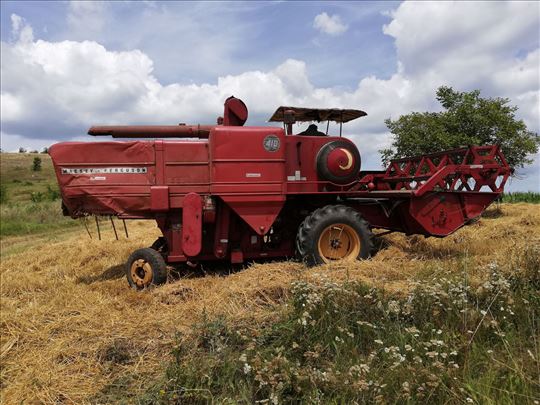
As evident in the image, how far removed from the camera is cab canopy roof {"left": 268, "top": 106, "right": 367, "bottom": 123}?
661 centimetres

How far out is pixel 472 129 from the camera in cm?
1408

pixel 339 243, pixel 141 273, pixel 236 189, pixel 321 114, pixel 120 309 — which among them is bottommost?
pixel 120 309

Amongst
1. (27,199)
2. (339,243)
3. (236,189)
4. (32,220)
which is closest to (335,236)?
(339,243)

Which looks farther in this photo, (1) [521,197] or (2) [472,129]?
(1) [521,197]

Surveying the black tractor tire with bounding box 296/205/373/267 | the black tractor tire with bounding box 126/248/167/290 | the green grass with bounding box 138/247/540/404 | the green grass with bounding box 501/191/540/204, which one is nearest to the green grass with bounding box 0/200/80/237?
the black tractor tire with bounding box 126/248/167/290

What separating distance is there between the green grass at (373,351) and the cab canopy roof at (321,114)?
3292mm

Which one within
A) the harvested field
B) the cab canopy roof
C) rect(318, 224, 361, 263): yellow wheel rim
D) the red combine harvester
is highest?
the cab canopy roof

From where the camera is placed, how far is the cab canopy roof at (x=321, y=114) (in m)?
6.61

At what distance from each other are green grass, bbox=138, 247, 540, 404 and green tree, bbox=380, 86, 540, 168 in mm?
10486

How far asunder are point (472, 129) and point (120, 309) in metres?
12.7

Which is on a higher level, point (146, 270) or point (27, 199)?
point (27, 199)

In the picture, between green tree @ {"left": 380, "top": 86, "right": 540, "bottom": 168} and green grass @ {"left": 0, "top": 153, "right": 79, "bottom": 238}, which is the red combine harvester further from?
green grass @ {"left": 0, "top": 153, "right": 79, "bottom": 238}

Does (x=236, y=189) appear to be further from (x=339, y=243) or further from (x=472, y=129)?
(x=472, y=129)

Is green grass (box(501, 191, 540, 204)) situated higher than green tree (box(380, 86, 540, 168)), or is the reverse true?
green tree (box(380, 86, 540, 168))
